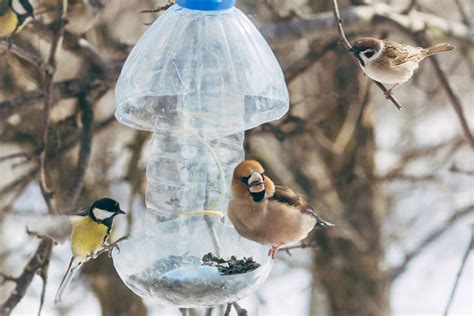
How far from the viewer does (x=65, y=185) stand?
589cm

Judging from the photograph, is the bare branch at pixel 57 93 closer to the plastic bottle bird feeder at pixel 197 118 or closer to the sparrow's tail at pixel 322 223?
the plastic bottle bird feeder at pixel 197 118

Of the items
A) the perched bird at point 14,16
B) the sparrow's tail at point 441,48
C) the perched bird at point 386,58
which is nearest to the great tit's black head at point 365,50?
the perched bird at point 386,58

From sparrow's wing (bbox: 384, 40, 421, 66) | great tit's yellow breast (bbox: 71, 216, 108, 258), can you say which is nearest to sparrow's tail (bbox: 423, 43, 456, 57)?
sparrow's wing (bbox: 384, 40, 421, 66)

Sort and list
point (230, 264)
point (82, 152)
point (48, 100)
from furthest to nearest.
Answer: point (82, 152) → point (48, 100) → point (230, 264)

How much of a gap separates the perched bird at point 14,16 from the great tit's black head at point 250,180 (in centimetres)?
175

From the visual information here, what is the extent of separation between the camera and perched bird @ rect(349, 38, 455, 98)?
3568mm

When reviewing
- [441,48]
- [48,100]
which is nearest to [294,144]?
[48,100]

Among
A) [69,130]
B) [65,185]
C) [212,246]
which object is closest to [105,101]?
[65,185]

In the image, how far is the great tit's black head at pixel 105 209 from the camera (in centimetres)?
374

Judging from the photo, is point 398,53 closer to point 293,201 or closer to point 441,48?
point 441,48

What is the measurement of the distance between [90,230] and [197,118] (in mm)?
714

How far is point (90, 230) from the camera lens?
3832 mm

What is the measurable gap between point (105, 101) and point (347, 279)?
157 inches

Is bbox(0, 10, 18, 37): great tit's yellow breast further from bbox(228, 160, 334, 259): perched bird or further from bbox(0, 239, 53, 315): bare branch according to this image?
bbox(228, 160, 334, 259): perched bird
